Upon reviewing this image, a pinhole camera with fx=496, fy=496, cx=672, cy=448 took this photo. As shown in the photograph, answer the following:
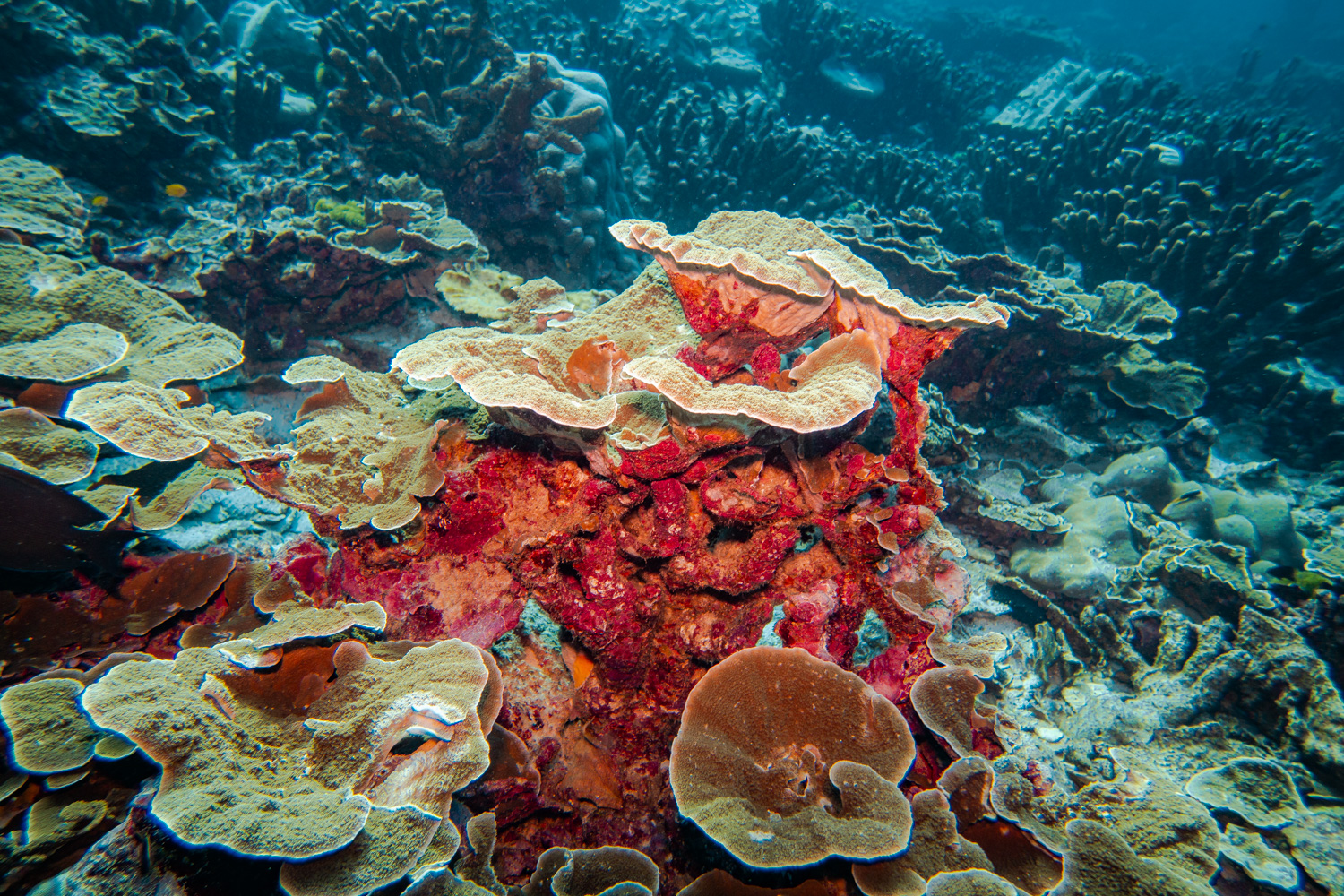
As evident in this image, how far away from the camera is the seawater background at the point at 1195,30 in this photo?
85.5 ft

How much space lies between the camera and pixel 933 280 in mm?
5352

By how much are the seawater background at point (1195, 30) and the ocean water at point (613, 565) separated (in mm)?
28876

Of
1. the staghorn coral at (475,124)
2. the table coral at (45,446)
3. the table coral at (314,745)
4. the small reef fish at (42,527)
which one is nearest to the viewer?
the table coral at (314,745)

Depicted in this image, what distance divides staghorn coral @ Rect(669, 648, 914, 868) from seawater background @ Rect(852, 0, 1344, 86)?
104 ft

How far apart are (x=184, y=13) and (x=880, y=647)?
12.4m

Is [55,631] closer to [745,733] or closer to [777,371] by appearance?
[745,733]

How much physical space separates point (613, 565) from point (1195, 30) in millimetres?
58343

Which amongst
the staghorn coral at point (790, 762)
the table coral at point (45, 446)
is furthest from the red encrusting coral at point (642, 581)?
the table coral at point (45, 446)

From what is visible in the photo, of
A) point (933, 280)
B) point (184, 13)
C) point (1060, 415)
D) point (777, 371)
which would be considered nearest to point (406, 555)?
point (777, 371)

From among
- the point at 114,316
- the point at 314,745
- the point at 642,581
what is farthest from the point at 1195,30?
the point at 314,745

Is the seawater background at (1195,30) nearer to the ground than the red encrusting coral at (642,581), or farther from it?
farther from it

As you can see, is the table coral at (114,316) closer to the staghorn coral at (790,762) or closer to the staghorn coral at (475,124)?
the staghorn coral at (790,762)

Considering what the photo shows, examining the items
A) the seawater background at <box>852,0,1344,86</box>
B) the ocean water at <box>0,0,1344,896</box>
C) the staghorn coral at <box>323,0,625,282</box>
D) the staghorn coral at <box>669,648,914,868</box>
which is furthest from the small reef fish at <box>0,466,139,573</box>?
the seawater background at <box>852,0,1344,86</box>

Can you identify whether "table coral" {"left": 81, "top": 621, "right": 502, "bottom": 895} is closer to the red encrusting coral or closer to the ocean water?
A: the ocean water
